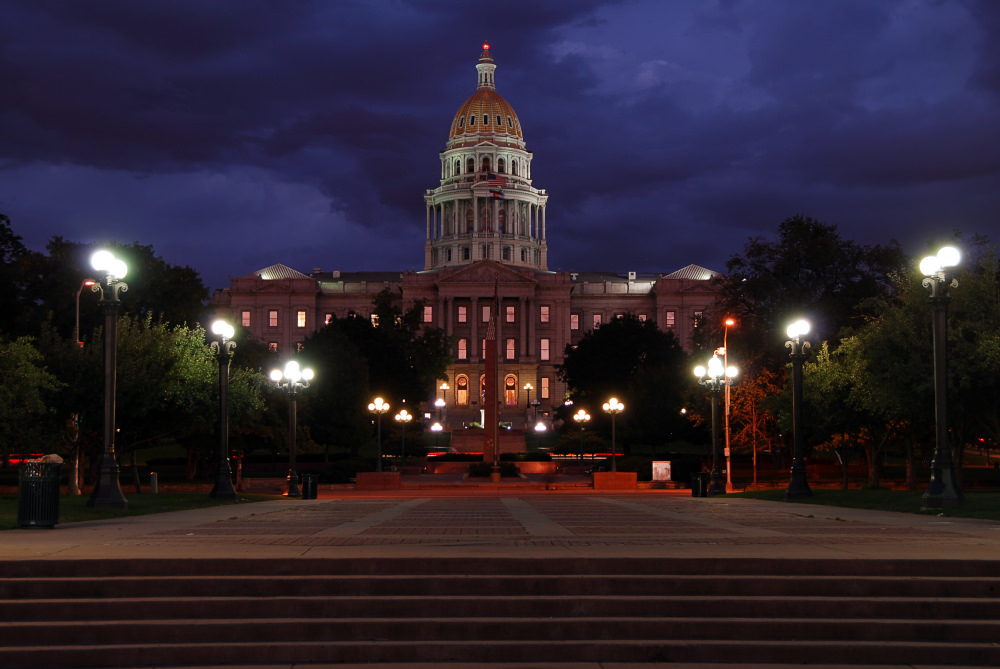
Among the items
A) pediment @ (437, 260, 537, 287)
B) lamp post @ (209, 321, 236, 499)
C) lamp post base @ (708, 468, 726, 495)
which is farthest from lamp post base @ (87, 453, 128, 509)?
pediment @ (437, 260, 537, 287)

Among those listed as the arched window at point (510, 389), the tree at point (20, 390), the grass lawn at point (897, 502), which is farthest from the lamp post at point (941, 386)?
the arched window at point (510, 389)

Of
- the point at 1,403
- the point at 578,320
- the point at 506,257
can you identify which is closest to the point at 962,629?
the point at 1,403

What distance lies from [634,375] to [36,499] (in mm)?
86182

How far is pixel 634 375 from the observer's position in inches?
4063

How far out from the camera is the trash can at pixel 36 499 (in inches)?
771

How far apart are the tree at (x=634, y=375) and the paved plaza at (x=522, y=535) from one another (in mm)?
64462

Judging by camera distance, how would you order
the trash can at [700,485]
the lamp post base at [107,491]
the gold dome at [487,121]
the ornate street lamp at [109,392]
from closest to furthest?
the lamp post base at [107,491] < the ornate street lamp at [109,392] < the trash can at [700,485] < the gold dome at [487,121]

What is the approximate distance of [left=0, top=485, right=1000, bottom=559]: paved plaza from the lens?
14.1 m

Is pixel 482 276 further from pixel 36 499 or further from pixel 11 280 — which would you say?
pixel 36 499

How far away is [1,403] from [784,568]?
28.3m

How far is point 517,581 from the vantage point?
12.2m

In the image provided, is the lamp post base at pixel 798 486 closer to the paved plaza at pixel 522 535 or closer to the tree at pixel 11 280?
the paved plaza at pixel 522 535

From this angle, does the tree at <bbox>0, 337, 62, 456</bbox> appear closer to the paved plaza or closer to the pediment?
the paved plaza

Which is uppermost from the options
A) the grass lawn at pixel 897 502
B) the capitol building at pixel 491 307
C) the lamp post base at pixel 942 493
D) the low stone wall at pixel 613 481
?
the capitol building at pixel 491 307
